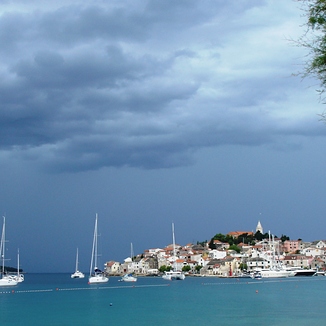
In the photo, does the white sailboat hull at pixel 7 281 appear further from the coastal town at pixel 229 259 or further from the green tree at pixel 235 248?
the green tree at pixel 235 248

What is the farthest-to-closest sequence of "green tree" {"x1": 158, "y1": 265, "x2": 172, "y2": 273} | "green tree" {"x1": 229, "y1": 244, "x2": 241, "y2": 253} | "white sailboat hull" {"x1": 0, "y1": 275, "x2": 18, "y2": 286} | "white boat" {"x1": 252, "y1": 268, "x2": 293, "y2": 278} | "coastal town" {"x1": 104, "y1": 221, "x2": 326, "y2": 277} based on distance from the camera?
"green tree" {"x1": 229, "y1": 244, "x2": 241, "y2": 253}
"green tree" {"x1": 158, "y1": 265, "x2": 172, "y2": 273}
"coastal town" {"x1": 104, "y1": 221, "x2": 326, "y2": 277}
"white boat" {"x1": 252, "y1": 268, "x2": 293, "y2": 278}
"white sailboat hull" {"x1": 0, "y1": 275, "x2": 18, "y2": 286}

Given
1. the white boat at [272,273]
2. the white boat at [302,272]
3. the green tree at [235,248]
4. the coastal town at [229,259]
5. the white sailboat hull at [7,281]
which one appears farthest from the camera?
the green tree at [235,248]

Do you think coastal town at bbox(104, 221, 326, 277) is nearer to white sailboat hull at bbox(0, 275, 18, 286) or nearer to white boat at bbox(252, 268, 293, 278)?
white boat at bbox(252, 268, 293, 278)

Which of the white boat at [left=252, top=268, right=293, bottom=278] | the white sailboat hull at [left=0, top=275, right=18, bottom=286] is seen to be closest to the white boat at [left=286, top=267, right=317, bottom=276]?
the white boat at [left=252, top=268, right=293, bottom=278]

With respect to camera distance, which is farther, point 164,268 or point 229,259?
point 164,268

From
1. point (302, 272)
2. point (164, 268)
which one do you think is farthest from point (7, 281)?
point (302, 272)

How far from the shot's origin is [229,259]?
120 meters

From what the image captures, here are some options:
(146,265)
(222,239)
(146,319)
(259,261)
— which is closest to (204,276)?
(259,261)

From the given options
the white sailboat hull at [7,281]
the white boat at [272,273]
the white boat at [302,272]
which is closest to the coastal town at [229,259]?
the white boat at [272,273]

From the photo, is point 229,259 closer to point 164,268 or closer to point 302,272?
point 302,272

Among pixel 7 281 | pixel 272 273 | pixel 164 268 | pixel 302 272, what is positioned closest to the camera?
pixel 7 281

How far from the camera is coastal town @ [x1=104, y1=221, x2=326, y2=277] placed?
4771 inches

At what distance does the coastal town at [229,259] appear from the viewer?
4771 inches

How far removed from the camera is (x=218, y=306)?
44.0 metres
